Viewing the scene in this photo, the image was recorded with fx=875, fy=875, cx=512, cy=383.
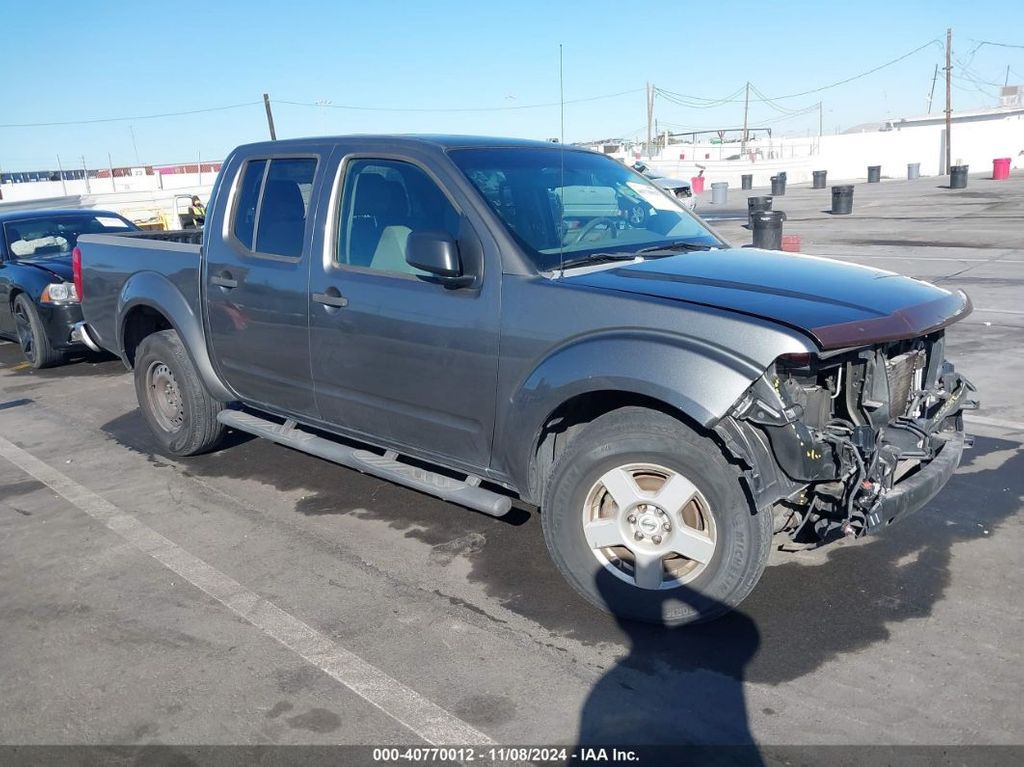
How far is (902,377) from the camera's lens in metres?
3.66

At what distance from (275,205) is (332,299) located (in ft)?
2.91

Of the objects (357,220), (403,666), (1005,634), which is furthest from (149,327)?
(1005,634)

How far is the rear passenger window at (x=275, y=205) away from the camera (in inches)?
187

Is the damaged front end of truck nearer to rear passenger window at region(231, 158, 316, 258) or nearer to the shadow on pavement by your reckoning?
the shadow on pavement

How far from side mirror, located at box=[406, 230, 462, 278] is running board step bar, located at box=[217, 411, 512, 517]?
1007mm

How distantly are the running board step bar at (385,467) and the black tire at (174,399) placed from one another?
0.26m

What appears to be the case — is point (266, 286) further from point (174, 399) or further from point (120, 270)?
point (120, 270)

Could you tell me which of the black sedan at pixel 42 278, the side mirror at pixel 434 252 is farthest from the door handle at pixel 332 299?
the black sedan at pixel 42 278

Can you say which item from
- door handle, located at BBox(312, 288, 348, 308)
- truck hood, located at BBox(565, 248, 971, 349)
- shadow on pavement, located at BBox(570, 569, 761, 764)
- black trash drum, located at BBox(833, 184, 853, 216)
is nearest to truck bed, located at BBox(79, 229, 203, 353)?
door handle, located at BBox(312, 288, 348, 308)

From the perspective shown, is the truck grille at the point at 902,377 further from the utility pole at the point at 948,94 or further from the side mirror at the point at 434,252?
the utility pole at the point at 948,94

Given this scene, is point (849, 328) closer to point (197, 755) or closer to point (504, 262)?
point (504, 262)

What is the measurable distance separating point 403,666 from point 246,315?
2485 millimetres

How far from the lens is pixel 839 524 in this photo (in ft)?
10.8

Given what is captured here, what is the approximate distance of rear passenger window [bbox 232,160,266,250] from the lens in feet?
16.6
